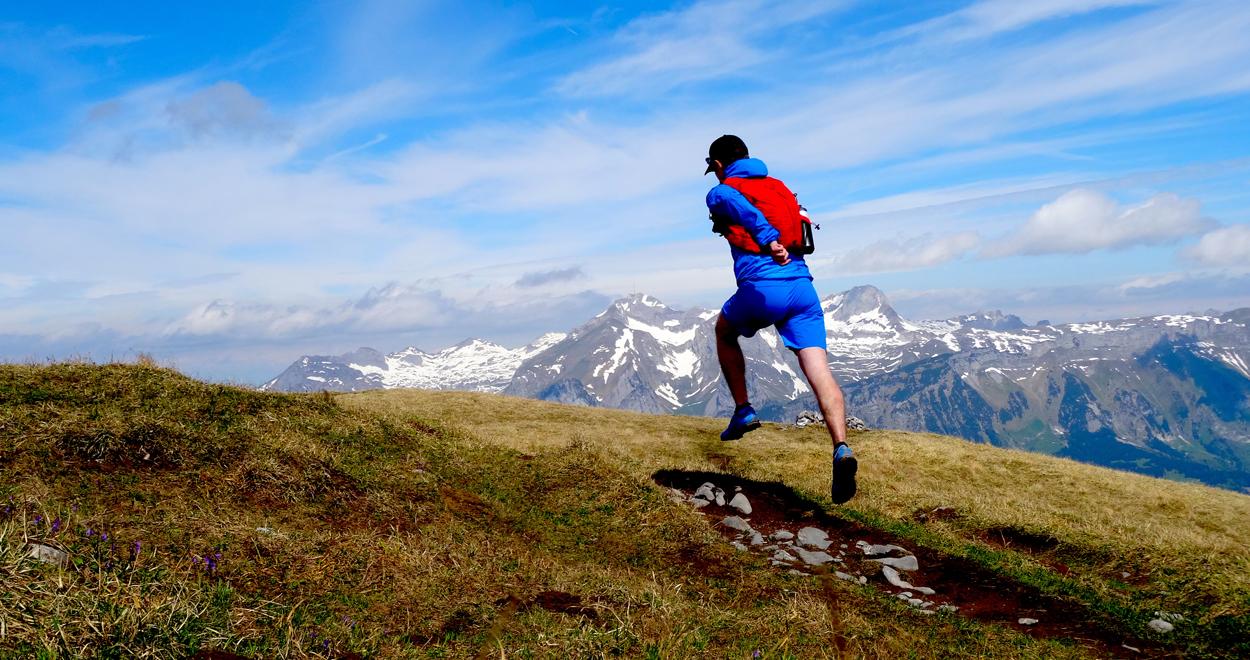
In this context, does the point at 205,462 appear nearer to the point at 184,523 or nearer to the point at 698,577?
the point at 184,523

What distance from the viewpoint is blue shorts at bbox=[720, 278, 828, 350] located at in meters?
9.61

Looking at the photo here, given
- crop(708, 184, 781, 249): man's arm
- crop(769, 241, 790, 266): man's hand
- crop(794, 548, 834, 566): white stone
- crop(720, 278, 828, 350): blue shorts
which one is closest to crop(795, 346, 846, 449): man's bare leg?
crop(720, 278, 828, 350): blue shorts

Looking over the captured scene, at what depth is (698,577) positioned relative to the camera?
1116 centimetres

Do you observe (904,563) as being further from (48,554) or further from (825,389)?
(48,554)

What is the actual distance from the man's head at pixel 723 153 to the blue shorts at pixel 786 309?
5.51 feet

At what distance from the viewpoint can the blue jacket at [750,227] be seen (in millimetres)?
9500

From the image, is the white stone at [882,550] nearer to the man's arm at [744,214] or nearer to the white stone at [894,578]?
the white stone at [894,578]

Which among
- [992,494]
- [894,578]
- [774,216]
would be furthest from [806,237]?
[992,494]

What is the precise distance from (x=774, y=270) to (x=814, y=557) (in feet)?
20.2

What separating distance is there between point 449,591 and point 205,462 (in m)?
5.82

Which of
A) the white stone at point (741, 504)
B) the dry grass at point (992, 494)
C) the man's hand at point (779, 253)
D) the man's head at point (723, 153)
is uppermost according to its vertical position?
the man's head at point (723, 153)

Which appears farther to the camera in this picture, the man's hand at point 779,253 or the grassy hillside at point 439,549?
the man's hand at point 779,253

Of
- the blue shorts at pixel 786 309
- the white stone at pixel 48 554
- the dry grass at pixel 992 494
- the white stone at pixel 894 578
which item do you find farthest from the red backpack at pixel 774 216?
the white stone at pixel 48 554

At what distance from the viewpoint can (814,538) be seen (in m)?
14.3
